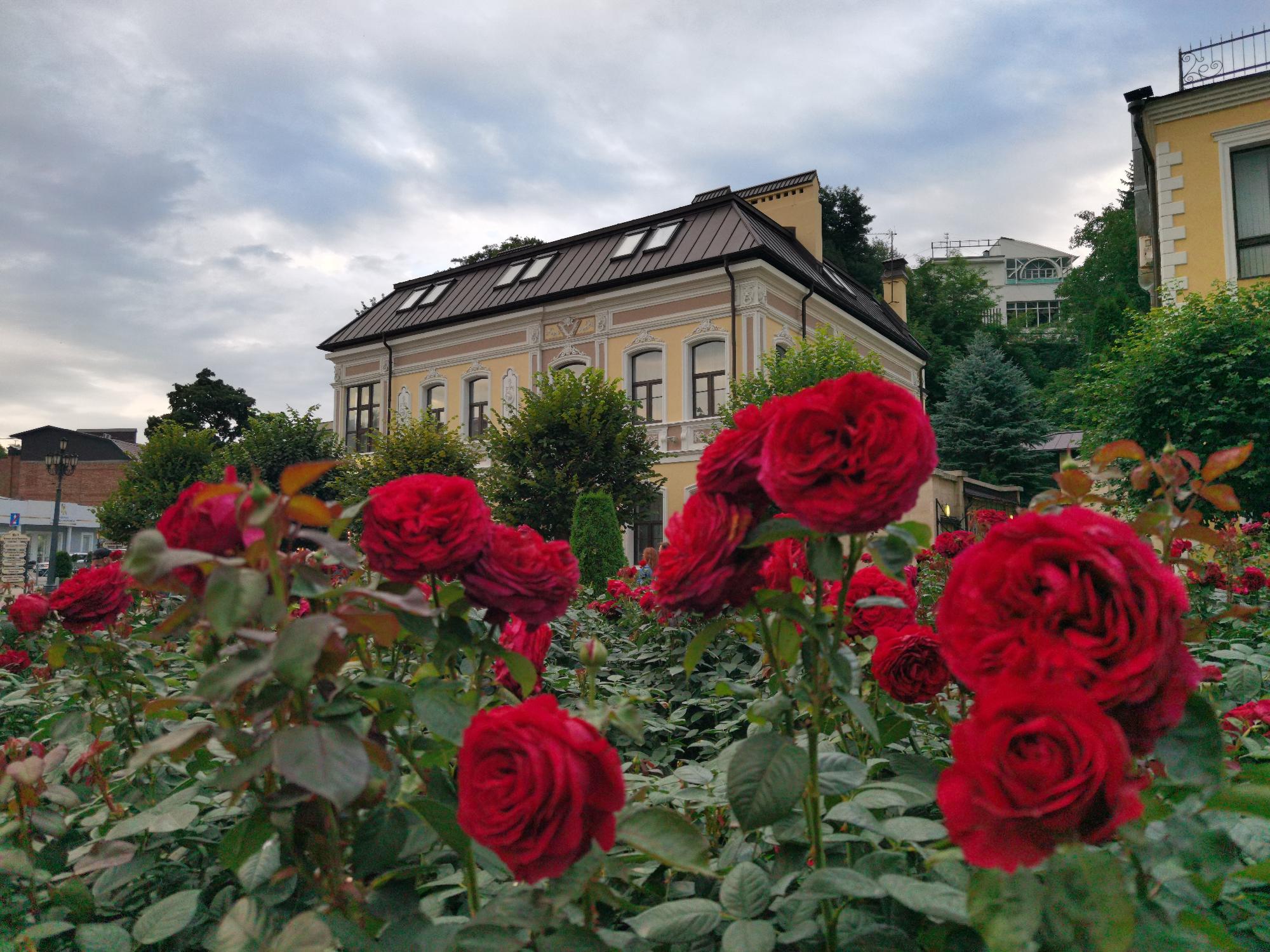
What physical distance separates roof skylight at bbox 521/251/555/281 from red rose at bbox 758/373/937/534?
828 inches

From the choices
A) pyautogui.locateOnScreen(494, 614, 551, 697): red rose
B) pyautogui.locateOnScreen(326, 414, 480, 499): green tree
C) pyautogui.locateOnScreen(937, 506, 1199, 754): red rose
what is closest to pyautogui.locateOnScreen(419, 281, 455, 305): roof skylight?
pyautogui.locateOnScreen(326, 414, 480, 499): green tree

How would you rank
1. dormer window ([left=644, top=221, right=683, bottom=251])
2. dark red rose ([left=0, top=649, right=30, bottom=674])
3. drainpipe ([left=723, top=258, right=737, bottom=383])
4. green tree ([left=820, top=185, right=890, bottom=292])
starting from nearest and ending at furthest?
dark red rose ([left=0, top=649, right=30, bottom=674]) → drainpipe ([left=723, top=258, right=737, bottom=383]) → dormer window ([left=644, top=221, right=683, bottom=251]) → green tree ([left=820, top=185, right=890, bottom=292])

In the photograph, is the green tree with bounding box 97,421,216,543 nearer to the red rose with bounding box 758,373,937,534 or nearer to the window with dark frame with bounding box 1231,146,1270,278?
the window with dark frame with bounding box 1231,146,1270,278

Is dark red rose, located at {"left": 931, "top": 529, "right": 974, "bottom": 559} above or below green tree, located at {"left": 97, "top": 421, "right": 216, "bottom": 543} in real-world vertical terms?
below

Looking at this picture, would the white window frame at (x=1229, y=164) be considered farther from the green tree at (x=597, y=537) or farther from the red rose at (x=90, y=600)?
the red rose at (x=90, y=600)

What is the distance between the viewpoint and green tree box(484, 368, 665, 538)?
45.4ft

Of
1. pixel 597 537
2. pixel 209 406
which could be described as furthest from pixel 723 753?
pixel 209 406

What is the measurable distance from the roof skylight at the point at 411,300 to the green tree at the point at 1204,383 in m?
19.2

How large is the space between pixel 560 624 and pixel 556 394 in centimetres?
1052

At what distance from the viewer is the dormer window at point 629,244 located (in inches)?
771

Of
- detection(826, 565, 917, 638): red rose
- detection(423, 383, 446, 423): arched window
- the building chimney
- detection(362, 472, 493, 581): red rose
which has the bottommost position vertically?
detection(826, 565, 917, 638): red rose

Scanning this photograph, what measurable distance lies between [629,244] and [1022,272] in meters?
51.2

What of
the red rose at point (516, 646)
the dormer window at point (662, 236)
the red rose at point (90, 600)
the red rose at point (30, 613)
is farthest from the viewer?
the dormer window at point (662, 236)

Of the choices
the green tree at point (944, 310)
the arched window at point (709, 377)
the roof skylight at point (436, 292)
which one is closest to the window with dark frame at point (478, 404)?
the roof skylight at point (436, 292)
